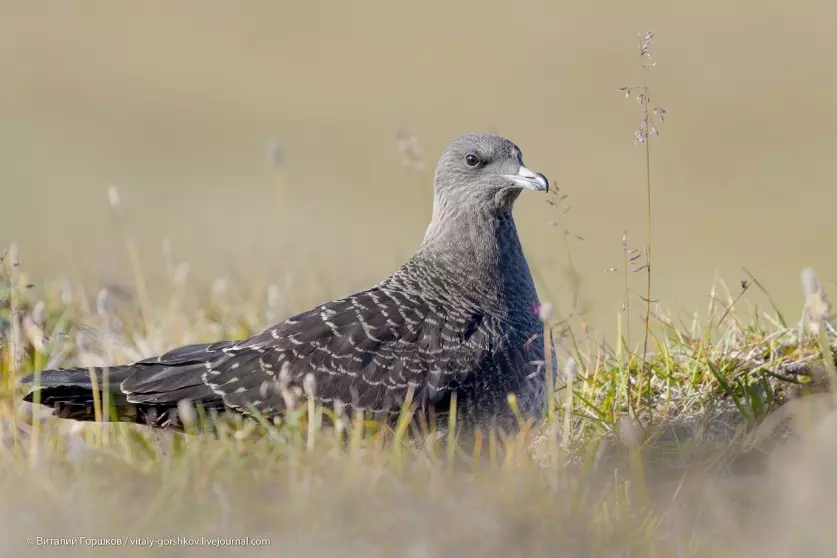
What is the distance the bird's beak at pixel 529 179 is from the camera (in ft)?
18.9

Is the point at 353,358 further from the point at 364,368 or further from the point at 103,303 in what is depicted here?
the point at 103,303

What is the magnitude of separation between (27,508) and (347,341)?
5.83ft

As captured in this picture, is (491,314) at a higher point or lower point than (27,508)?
higher

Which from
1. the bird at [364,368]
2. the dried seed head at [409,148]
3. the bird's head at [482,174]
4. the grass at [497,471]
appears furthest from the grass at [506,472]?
the dried seed head at [409,148]

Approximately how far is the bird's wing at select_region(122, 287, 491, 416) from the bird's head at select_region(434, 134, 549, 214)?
908mm

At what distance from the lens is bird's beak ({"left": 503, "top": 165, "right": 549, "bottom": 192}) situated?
5770 mm

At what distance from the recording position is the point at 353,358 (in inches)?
205

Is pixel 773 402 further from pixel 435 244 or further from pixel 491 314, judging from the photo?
pixel 435 244

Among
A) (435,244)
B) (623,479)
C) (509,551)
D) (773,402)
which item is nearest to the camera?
(509,551)

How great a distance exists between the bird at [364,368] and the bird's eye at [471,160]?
60 centimetres

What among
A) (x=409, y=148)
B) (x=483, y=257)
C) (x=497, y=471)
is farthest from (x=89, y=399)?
(x=409, y=148)

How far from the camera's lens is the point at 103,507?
3.90 meters

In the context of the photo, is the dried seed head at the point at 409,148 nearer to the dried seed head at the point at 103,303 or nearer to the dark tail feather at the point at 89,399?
the dried seed head at the point at 103,303

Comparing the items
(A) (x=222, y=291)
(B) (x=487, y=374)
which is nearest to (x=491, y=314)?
(B) (x=487, y=374)
